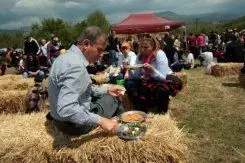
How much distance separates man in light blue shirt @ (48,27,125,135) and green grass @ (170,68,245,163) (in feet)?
5.81

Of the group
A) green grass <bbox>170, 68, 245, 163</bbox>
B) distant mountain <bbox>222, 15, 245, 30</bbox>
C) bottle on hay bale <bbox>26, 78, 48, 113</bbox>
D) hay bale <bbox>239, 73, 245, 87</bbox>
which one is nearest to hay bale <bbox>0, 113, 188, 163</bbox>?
green grass <bbox>170, 68, 245, 163</bbox>

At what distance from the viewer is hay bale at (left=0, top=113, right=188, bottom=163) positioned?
406 cm

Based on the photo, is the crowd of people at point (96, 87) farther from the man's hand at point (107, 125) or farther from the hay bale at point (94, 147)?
the hay bale at point (94, 147)

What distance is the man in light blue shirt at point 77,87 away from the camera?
383 cm

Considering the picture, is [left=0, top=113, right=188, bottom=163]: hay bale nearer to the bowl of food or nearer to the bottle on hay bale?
the bowl of food

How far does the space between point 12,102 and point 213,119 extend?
15.3ft

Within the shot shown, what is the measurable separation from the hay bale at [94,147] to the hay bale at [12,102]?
14.6ft

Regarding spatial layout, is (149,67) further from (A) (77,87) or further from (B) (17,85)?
(B) (17,85)

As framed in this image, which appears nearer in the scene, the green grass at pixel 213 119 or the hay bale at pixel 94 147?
the hay bale at pixel 94 147

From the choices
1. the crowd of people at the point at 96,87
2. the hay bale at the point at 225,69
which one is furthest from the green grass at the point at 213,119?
the hay bale at the point at 225,69

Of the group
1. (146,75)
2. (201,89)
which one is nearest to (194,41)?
(201,89)

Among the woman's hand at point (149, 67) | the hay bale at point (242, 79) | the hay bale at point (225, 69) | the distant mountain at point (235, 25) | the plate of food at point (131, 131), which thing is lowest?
the distant mountain at point (235, 25)

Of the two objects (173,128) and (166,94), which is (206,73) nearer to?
(166,94)

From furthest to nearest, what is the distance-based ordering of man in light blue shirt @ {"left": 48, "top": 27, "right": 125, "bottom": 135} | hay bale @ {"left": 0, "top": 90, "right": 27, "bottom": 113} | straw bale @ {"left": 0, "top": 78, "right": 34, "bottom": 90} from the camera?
straw bale @ {"left": 0, "top": 78, "right": 34, "bottom": 90} → hay bale @ {"left": 0, "top": 90, "right": 27, "bottom": 113} → man in light blue shirt @ {"left": 48, "top": 27, "right": 125, "bottom": 135}
